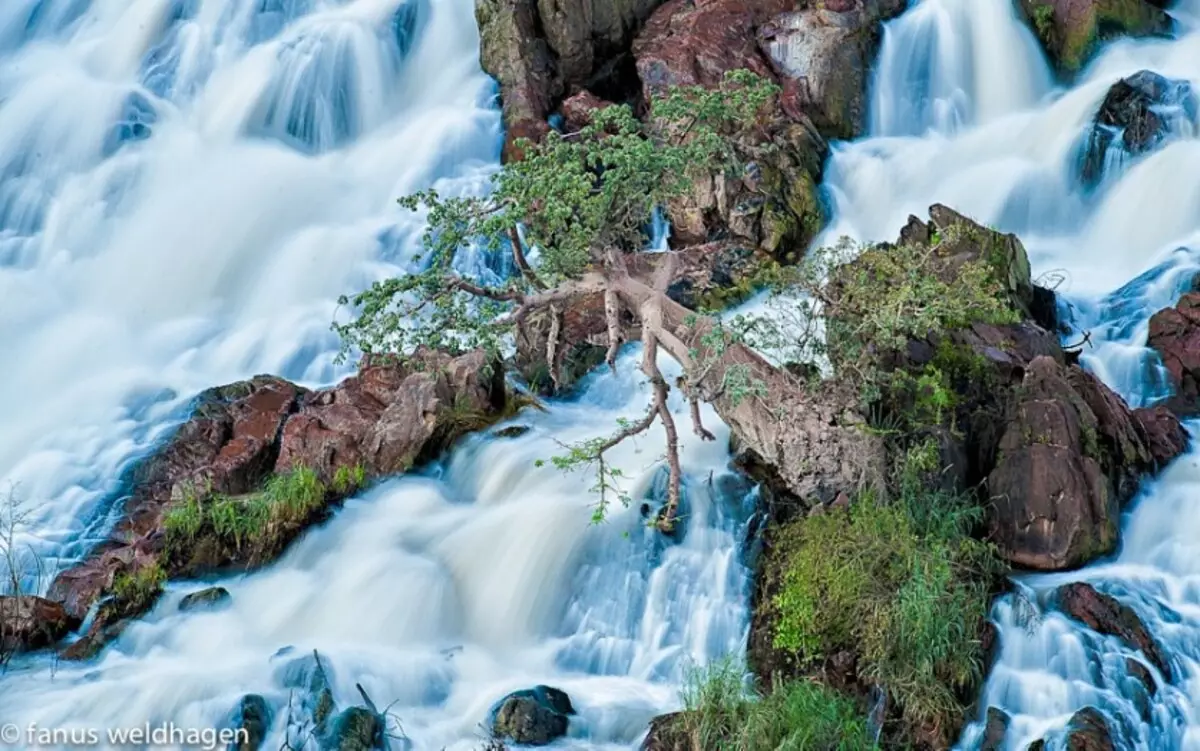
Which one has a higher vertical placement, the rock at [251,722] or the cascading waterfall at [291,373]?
the cascading waterfall at [291,373]

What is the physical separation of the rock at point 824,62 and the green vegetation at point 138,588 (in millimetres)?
9844

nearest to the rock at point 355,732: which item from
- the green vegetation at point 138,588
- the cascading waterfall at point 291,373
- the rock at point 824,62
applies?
the cascading waterfall at point 291,373

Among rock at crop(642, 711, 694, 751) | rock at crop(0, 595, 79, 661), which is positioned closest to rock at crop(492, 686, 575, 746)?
rock at crop(642, 711, 694, 751)

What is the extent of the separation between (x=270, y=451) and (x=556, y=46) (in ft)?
26.7

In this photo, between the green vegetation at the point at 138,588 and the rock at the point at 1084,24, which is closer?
the green vegetation at the point at 138,588

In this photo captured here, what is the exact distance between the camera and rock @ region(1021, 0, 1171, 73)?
16.6 m

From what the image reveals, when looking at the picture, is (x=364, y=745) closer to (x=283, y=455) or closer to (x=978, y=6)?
(x=283, y=455)

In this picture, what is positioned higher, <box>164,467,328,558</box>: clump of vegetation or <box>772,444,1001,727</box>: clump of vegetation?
<box>164,467,328,558</box>: clump of vegetation

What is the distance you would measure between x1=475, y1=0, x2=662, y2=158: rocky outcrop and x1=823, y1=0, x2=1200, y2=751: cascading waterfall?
11.6 ft

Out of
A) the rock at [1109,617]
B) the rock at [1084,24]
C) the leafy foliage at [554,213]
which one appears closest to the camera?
the rock at [1109,617]

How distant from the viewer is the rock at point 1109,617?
7.91 metres

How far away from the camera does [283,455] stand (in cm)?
1125

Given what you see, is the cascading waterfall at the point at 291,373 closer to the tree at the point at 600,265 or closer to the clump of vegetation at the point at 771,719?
the clump of vegetation at the point at 771,719

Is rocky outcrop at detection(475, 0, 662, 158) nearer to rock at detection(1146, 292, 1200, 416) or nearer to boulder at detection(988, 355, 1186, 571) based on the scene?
rock at detection(1146, 292, 1200, 416)
